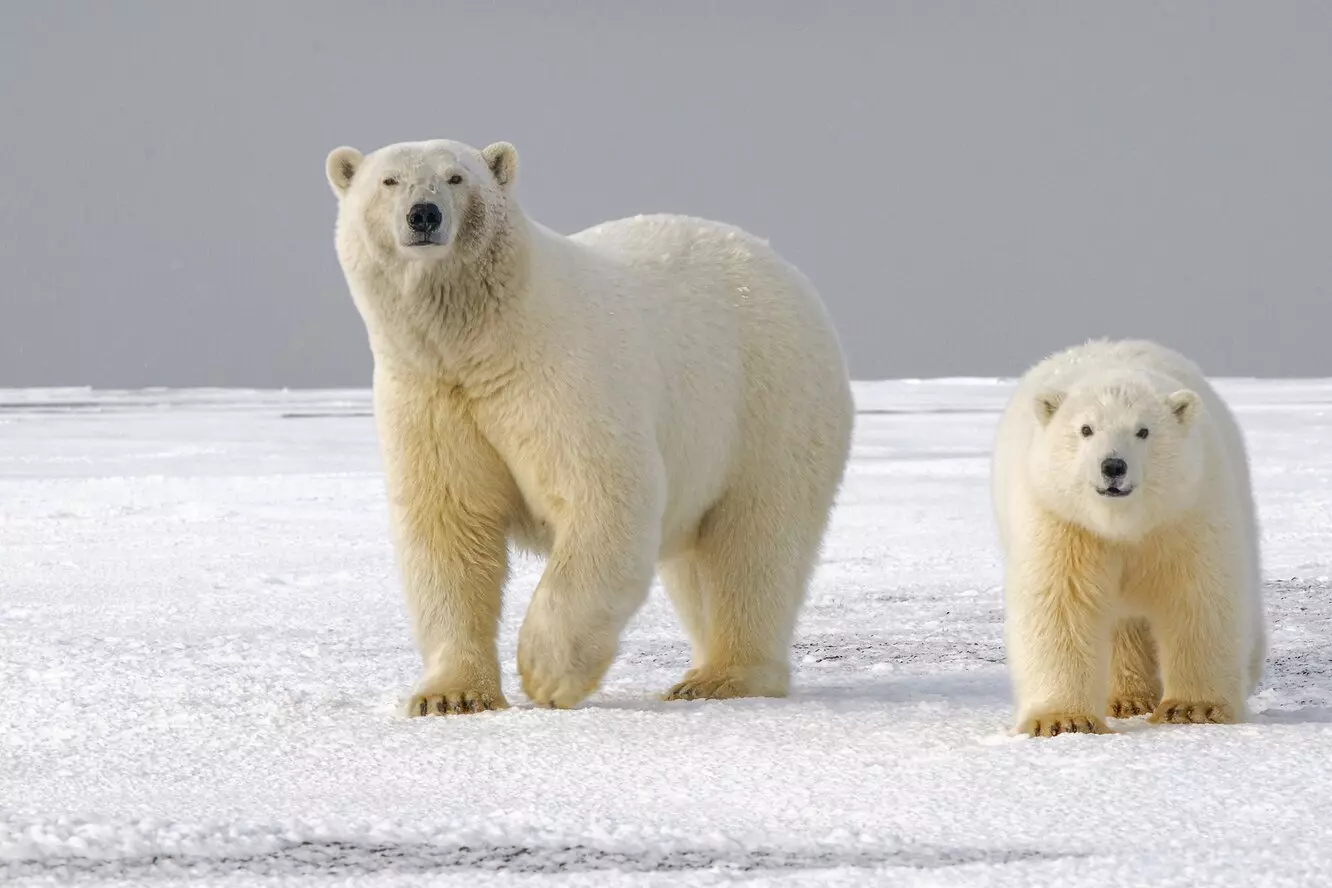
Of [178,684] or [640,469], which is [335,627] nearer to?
[178,684]

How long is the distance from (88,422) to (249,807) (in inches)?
1086

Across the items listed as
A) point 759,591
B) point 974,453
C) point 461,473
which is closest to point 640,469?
point 461,473

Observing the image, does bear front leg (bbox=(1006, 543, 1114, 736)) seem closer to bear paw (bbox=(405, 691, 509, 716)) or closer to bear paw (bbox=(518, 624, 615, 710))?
bear paw (bbox=(518, 624, 615, 710))

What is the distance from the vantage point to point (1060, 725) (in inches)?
156

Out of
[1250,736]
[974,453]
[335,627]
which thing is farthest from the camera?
[974,453]

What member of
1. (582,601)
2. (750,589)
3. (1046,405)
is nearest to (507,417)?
(582,601)

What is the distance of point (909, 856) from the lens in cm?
278

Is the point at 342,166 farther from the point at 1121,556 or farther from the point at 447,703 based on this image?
the point at 1121,556

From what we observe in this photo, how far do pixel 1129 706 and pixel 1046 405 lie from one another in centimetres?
102

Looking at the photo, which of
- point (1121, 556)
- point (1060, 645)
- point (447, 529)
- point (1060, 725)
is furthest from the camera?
point (447, 529)

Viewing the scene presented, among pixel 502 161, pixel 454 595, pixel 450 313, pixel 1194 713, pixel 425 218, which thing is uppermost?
pixel 502 161

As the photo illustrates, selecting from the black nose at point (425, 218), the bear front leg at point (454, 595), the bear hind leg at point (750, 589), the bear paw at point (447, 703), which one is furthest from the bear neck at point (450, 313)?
the bear hind leg at point (750, 589)

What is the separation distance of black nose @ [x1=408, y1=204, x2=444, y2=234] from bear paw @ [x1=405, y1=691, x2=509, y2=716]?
1.20m

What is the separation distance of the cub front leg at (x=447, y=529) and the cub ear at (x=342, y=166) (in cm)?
57
